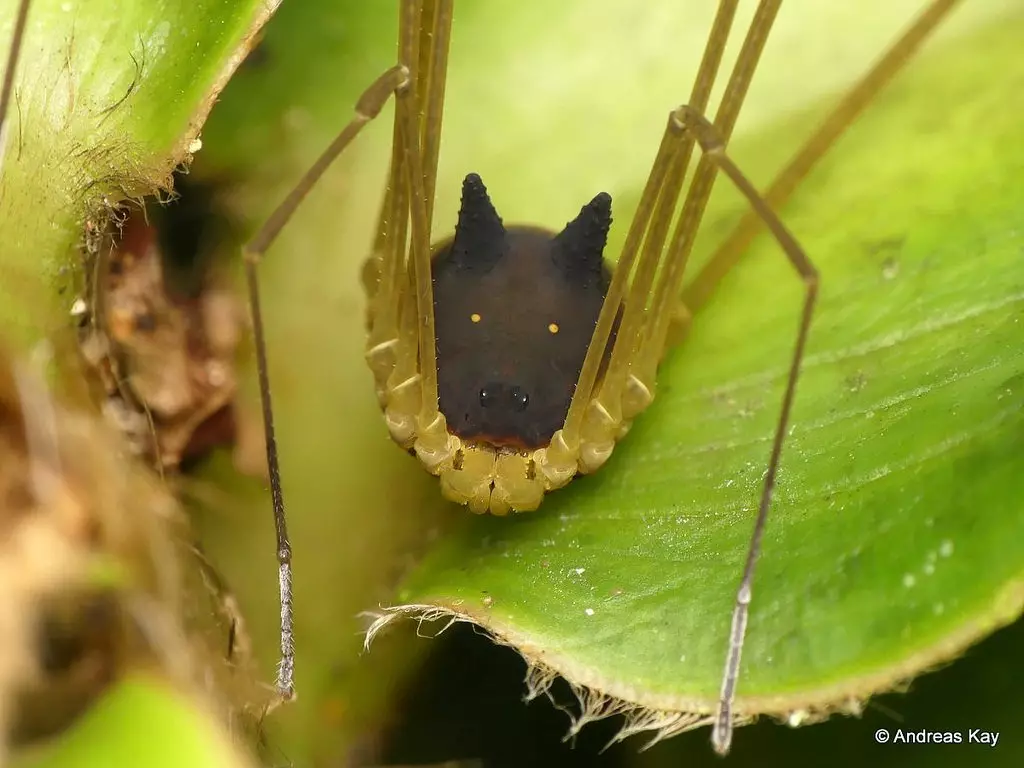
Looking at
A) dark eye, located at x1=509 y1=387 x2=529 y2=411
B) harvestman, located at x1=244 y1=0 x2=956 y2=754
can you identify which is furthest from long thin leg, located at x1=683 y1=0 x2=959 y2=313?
dark eye, located at x1=509 y1=387 x2=529 y2=411

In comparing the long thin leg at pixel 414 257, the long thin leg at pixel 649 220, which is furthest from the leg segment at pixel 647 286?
the long thin leg at pixel 414 257

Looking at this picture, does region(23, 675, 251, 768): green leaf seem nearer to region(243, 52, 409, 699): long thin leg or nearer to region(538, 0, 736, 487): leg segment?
region(243, 52, 409, 699): long thin leg

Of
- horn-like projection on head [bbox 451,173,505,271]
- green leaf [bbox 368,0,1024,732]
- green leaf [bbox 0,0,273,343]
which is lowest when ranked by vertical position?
green leaf [bbox 368,0,1024,732]

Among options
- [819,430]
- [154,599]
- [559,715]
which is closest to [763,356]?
[819,430]

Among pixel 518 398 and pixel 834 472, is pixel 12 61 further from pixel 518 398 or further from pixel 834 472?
pixel 834 472

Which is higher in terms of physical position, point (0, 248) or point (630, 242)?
point (0, 248)

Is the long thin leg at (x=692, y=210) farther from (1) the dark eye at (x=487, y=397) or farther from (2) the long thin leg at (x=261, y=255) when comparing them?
(2) the long thin leg at (x=261, y=255)

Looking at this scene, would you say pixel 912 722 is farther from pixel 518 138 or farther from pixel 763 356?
pixel 518 138
